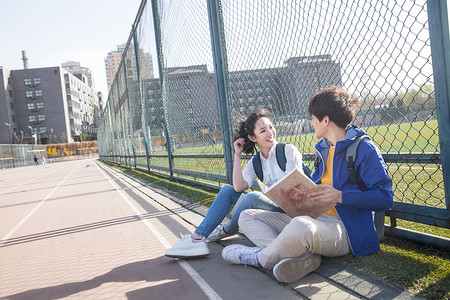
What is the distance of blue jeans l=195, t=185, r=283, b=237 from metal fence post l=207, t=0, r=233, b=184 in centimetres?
217

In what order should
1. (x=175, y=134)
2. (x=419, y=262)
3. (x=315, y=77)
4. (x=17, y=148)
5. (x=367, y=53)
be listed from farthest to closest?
(x=17, y=148)
(x=175, y=134)
(x=315, y=77)
(x=367, y=53)
(x=419, y=262)

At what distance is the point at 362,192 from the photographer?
2289mm

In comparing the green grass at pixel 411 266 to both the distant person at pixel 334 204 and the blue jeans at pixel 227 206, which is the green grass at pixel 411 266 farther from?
the blue jeans at pixel 227 206

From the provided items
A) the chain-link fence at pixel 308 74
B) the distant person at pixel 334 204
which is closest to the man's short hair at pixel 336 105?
the distant person at pixel 334 204

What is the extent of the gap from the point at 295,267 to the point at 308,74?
1982mm

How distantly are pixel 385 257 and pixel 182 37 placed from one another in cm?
607

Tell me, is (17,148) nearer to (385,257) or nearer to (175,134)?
(175,134)

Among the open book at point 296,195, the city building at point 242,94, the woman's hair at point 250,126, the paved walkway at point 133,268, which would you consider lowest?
the paved walkway at point 133,268

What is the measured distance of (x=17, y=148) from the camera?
49.2 metres

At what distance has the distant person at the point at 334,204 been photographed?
91.3 inches

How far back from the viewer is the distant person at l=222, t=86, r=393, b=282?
232 cm

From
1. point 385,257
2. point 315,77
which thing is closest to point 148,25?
point 315,77

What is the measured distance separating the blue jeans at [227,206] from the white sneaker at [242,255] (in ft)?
1.32

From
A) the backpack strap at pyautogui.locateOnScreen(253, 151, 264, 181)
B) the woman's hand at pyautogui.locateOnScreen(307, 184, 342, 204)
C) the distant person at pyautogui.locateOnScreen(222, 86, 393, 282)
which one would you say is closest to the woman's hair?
the backpack strap at pyautogui.locateOnScreen(253, 151, 264, 181)
